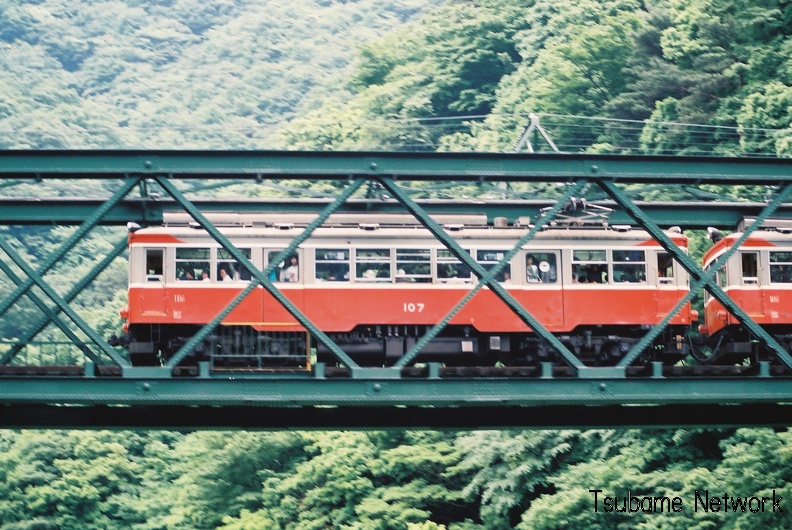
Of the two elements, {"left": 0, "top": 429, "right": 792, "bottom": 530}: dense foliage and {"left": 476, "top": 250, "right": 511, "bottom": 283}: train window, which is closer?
{"left": 476, "top": 250, "right": 511, "bottom": 283}: train window

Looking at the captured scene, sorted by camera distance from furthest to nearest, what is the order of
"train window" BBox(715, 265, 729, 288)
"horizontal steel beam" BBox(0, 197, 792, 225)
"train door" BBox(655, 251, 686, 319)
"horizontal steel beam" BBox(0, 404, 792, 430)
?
1. "train window" BBox(715, 265, 729, 288)
2. "train door" BBox(655, 251, 686, 319)
3. "horizontal steel beam" BBox(0, 197, 792, 225)
4. "horizontal steel beam" BBox(0, 404, 792, 430)

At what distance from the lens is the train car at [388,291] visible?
24.8 metres

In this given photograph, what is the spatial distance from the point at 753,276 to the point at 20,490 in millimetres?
32411

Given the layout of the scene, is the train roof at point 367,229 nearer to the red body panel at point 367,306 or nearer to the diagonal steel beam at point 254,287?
the red body panel at point 367,306

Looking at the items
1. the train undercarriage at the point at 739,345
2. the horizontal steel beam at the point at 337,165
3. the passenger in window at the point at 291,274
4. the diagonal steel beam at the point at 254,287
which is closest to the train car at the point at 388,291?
the passenger in window at the point at 291,274

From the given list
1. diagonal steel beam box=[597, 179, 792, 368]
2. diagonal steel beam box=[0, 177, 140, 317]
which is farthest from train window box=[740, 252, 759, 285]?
diagonal steel beam box=[0, 177, 140, 317]

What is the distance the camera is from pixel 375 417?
22.1m

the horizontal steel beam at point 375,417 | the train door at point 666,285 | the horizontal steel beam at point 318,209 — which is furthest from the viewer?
the train door at point 666,285

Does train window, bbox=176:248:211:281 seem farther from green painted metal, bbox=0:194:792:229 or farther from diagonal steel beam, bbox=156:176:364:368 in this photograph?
diagonal steel beam, bbox=156:176:364:368

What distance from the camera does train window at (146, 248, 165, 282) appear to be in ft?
81.8

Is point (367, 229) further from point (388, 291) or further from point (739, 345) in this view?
point (739, 345)

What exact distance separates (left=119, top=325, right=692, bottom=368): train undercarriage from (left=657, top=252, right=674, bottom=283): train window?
3.17 ft

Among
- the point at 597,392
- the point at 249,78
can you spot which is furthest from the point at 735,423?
the point at 249,78

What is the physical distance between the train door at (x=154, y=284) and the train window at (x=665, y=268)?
30.5 feet
